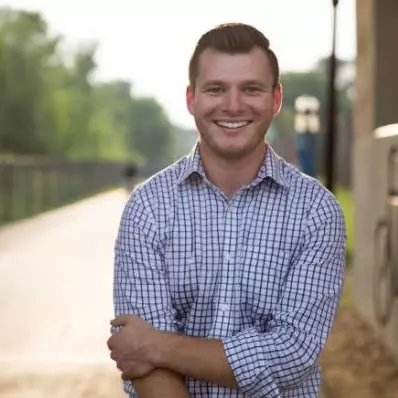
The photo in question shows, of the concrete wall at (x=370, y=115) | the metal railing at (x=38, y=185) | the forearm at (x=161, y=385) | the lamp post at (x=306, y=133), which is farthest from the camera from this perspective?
the metal railing at (x=38, y=185)

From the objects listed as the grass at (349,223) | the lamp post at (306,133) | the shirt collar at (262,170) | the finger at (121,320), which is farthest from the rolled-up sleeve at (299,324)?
the lamp post at (306,133)

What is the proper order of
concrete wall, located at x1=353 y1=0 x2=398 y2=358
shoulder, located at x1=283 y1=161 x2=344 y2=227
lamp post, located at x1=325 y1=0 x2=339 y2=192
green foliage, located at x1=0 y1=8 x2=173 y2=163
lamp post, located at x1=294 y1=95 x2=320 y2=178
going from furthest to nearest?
green foliage, located at x1=0 y1=8 x2=173 y2=163 < lamp post, located at x1=294 y1=95 x2=320 y2=178 < lamp post, located at x1=325 y1=0 x2=339 y2=192 < concrete wall, located at x1=353 y1=0 x2=398 y2=358 < shoulder, located at x1=283 y1=161 x2=344 y2=227

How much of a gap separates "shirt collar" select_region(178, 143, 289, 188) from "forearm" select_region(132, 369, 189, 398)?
1.41 ft

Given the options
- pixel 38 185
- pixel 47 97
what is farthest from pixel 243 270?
pixel 47 97

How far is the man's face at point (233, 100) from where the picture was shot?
2.34 metres

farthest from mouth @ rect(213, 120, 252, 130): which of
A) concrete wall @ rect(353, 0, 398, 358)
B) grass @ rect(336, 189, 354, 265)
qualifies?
concrete wall @ rect(353, 0, 398, 358)

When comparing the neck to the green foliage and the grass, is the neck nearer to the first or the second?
the grass

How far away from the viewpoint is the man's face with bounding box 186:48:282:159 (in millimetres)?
2344

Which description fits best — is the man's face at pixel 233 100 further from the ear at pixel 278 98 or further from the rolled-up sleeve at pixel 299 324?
the rolled-up sleeve at pixel 299 324

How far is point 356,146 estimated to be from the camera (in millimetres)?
11828

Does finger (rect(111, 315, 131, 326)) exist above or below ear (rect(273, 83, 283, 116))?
below

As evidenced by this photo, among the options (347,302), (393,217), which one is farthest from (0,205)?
(393,217)

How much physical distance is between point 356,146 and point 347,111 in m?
40.1

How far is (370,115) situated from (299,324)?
9.25 meters
